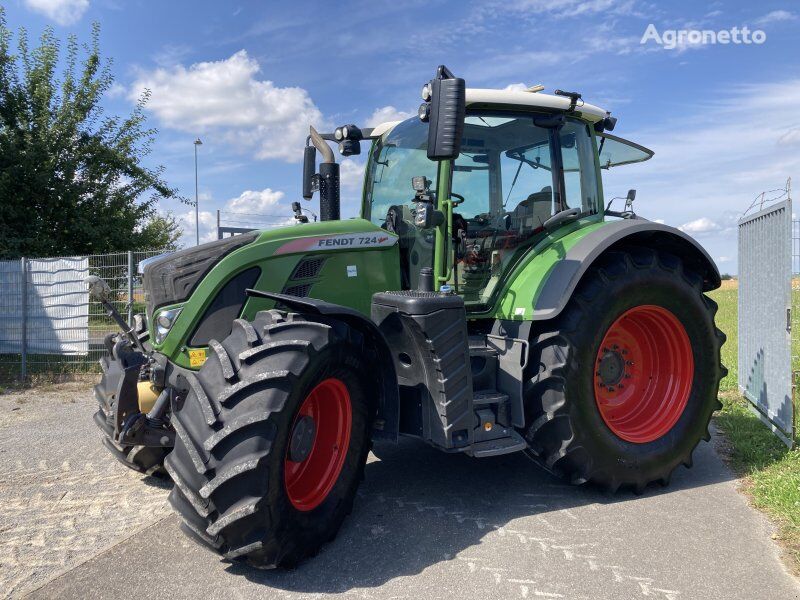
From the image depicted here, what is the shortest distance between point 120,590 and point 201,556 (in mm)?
411

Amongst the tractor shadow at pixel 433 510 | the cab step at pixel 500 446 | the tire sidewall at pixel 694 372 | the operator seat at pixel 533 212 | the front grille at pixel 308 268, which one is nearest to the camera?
the tractor shadow at pixel 433 510

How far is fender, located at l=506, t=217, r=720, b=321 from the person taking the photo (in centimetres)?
384

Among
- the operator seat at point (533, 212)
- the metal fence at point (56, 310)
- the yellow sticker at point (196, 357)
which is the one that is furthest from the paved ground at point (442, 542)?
the metal fence at point (56, 310)

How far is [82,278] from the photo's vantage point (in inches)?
355

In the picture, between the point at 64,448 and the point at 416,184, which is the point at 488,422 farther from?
the point at 64,448

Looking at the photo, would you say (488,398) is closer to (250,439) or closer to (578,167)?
(250,439)

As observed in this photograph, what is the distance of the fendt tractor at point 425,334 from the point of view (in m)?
2.89

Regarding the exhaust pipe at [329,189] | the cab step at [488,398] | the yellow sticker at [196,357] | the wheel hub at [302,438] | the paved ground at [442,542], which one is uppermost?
the exhaust pipe at [329,189]

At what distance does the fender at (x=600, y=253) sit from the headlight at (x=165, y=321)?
2.06 metres

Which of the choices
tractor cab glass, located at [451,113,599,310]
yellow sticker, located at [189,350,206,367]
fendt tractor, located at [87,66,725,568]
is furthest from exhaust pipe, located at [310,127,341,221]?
yellow sticker, located at [189,350,206,367]

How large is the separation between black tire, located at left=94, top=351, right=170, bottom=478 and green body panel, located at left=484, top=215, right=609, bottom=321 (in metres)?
2.28

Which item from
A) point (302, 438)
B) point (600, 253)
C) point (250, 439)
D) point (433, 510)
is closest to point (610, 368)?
point (600, 253)

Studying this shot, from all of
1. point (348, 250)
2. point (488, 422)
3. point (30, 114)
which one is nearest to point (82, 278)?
point (30, 114)

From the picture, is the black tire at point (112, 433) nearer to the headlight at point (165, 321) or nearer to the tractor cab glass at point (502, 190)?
the headlight at point (165, 321)
